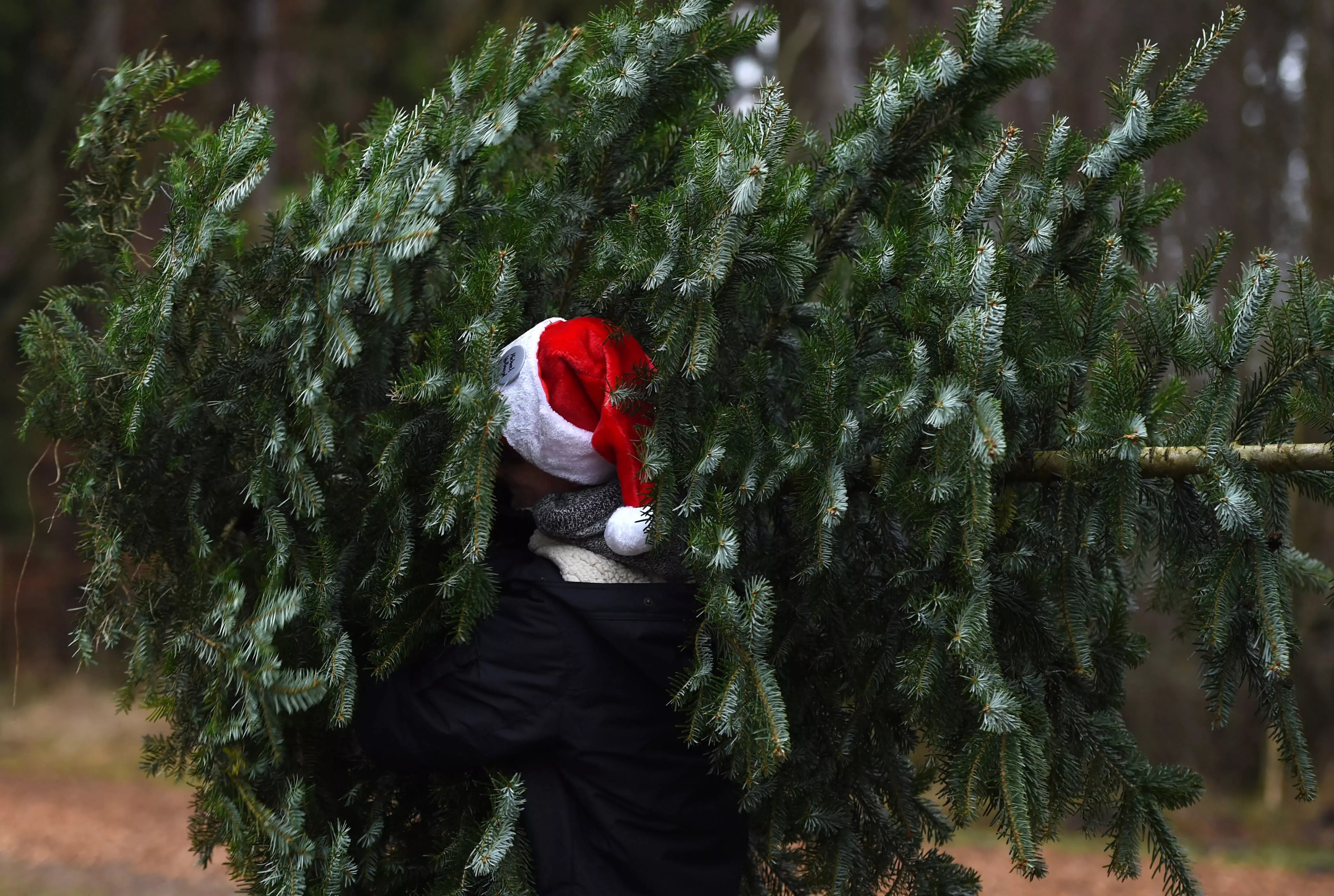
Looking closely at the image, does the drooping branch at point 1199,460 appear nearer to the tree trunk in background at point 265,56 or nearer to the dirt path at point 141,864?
the dirt path at point 141,864

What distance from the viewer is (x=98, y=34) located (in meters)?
11.1

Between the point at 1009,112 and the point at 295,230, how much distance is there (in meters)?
8.06

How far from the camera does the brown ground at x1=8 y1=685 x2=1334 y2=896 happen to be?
641 cm

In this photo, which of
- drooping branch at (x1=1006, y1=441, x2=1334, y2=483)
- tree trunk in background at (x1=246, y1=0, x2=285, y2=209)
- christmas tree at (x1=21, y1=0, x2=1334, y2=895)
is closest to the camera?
drooping branch at (x1=1006, y1=441, x2=1334, y2=483)

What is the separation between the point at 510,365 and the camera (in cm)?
228

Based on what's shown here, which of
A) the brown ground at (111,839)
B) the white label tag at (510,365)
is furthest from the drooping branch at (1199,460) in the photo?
the brown ground at (111,839)

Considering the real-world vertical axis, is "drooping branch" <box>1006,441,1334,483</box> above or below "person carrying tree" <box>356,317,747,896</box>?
above

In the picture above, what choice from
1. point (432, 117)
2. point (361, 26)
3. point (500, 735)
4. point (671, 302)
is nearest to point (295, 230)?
point (432, 117)

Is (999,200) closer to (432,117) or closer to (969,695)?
(969,695)

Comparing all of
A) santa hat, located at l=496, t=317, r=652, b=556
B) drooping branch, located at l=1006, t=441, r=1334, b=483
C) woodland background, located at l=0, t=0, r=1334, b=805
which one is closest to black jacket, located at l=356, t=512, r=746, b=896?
santa hat, located at l=496, t=317, r=652, b=556

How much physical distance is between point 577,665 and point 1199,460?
116 cm

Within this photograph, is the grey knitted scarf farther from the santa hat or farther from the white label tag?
the white label tag

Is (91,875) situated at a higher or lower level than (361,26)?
lower

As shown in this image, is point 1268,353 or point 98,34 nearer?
point 1268,353
